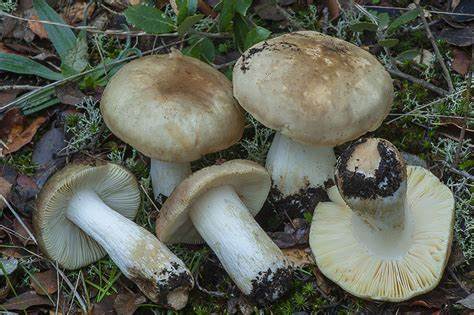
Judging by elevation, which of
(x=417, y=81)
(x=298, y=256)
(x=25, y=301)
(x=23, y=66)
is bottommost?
(x=298, y=256)

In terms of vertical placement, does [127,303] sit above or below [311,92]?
below

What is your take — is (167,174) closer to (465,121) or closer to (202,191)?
(202,191)

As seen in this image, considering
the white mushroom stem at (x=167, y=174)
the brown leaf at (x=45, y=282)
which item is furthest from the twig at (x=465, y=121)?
the brown leaf at (x=45, y=282)

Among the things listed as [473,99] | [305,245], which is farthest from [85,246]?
[473,99]

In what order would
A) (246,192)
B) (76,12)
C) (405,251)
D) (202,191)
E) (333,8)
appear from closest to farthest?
1. (202,191)
2. (405,251)
3. (246,192)
4. (333,8)
5. (76,12)

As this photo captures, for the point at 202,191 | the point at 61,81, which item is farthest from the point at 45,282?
the point at 61,81

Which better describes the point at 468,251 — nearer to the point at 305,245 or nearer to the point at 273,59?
the point at 305,245

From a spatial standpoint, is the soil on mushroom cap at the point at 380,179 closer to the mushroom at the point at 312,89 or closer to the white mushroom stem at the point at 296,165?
the mushroom at the point at 312,89

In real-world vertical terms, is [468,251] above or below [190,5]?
below
